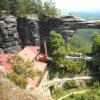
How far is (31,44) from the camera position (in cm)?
4697

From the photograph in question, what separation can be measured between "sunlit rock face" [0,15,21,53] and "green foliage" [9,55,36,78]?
11856mm

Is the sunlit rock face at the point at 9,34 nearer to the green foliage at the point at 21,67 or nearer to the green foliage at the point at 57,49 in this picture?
the green foliage at the point at 57,49

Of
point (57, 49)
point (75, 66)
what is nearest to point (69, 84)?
point (75, 66)

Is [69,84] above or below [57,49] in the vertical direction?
below

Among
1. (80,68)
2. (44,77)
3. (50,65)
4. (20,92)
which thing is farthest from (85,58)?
(20,92)

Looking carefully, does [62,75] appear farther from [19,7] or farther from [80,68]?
[19,7]

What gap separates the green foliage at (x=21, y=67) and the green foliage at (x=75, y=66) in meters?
8.59

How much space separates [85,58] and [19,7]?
13.5 metres

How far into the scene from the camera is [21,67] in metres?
31.3

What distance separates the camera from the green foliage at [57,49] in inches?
1613

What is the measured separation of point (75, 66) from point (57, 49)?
137 inches

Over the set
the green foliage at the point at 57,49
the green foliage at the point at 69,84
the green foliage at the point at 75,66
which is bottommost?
the green foliage at the point at 69,84

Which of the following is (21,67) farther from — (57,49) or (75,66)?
(75,66)

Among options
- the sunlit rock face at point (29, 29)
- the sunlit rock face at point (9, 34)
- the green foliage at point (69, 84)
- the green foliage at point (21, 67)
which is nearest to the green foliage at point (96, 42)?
the green foliage at point (69, 84)
